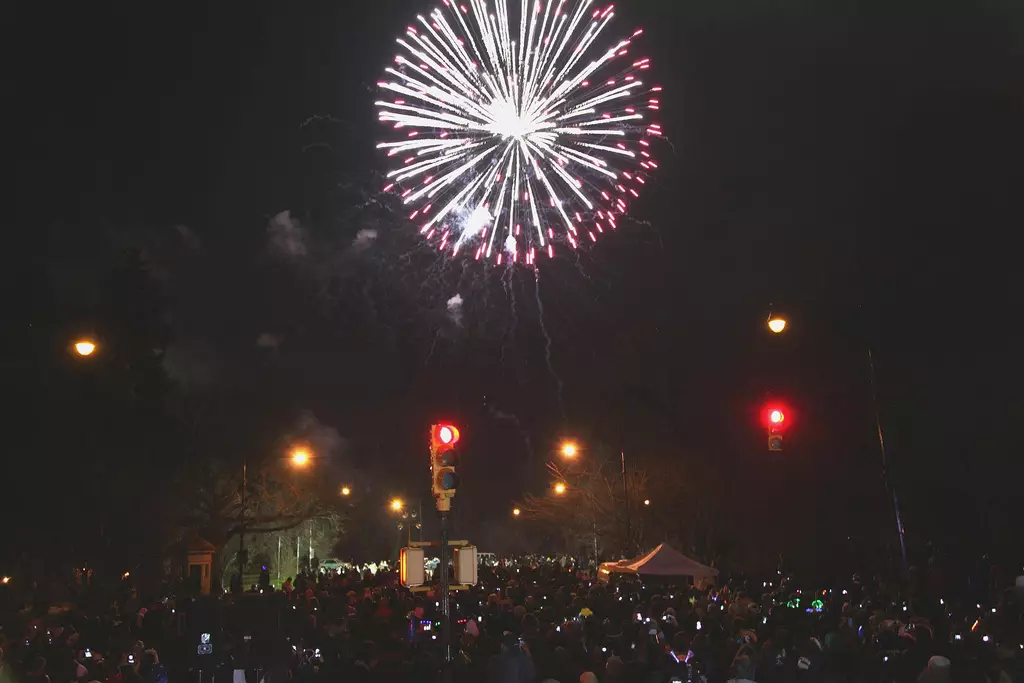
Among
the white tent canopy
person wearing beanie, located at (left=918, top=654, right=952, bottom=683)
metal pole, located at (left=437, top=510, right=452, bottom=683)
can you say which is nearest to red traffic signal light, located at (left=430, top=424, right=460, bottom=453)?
metal pole, located at (left=437, top=510, right=452, bottom=683)

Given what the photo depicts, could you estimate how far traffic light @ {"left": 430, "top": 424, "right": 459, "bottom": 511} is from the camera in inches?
463

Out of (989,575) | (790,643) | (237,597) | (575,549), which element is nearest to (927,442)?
(989,575)

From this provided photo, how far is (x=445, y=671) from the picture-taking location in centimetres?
1195

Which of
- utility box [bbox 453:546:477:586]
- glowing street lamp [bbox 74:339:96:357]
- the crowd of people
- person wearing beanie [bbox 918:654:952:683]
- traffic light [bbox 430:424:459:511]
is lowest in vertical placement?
person wearing beanie [bbox 918:654:952:683]

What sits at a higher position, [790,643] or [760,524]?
[760,524]

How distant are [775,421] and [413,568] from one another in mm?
10886

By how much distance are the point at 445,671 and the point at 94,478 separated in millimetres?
24487

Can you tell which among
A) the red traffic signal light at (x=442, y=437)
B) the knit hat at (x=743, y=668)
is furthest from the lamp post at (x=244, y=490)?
the knit hat at (x=743, y=668)

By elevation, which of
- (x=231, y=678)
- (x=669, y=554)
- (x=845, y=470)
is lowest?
(x=231, y=678)

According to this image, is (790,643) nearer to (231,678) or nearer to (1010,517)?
(231,678)

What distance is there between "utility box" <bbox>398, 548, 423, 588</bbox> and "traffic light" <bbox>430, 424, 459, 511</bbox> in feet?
2.02

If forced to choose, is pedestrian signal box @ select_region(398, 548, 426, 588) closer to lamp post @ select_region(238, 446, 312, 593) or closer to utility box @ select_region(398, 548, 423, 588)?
utility box @ select_region(398, 548, 423, 588)

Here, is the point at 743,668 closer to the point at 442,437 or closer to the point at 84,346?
the point at 442,437

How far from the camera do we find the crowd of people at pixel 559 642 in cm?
1254
